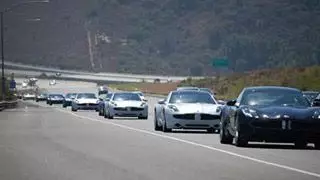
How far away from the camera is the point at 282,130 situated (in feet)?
70.4

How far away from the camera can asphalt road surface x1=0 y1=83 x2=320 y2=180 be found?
1528 cm

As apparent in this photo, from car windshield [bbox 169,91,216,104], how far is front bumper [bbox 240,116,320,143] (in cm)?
886

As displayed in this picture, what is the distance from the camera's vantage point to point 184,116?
96.0 ft

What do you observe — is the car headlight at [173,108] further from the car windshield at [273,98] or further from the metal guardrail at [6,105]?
the metal guardrail at [6,105]

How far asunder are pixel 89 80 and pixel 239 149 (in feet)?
556

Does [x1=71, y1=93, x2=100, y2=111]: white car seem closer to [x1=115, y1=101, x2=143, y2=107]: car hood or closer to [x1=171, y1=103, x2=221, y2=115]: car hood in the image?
[x1=115, y1=101, x2=143, y2=107]: car hood

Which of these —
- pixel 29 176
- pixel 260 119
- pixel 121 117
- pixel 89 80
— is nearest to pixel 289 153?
pixel 260 119

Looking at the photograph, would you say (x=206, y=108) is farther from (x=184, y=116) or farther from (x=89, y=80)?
(x=89, y=80)

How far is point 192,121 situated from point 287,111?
810cm

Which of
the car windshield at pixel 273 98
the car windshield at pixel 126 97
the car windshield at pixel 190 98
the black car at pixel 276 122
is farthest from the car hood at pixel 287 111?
the car windshield at pixel 126 97

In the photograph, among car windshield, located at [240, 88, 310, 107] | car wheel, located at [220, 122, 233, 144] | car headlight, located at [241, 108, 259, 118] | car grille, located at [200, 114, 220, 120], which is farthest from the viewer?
car grille, located at [200, 114, 220, 120]

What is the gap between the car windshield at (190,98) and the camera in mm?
30531

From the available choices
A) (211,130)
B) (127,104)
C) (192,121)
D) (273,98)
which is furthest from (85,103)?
(273,98)

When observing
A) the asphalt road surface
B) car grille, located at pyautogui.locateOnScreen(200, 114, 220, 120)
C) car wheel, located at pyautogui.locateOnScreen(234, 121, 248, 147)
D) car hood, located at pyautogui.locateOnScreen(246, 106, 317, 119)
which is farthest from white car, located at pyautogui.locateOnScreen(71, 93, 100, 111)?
car hood, located at pyautogui.locateOnScreen(246, 106, 317, 119)
